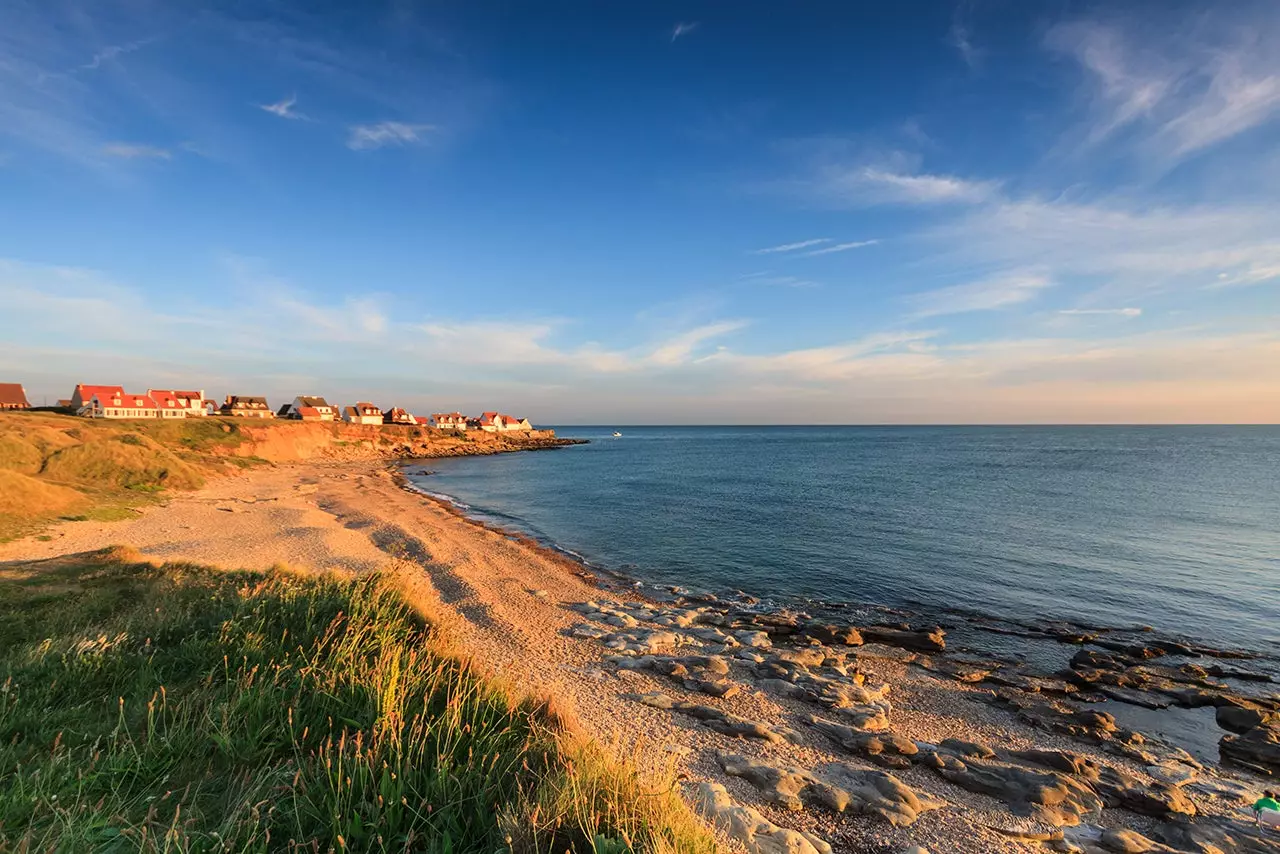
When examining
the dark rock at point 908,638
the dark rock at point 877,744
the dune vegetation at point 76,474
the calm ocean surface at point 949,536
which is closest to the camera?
the dark rock at point 877,744

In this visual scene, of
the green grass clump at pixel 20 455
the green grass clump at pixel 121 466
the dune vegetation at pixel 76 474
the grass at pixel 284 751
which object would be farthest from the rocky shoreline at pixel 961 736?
the green grass clump at pixel 121 466

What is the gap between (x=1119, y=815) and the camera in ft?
31.5

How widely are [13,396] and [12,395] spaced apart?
0.76 ft

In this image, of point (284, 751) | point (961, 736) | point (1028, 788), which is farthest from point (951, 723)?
point (284, 751)

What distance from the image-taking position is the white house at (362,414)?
137875 millimetres

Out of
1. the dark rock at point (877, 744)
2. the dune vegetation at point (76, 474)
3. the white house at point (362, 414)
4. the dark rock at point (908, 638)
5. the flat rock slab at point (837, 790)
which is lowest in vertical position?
the dark rock at point (908, 638)

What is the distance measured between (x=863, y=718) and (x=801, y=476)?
2360 inches

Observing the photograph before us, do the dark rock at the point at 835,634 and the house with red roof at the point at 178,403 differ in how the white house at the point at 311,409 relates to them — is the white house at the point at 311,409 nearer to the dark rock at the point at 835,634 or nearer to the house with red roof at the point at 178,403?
the house with red roof at the point at 178,403

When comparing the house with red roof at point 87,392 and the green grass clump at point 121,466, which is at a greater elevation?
the house with red roof at point 87,392

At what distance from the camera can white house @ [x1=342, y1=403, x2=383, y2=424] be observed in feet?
452

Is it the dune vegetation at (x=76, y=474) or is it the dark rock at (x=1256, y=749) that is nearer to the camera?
the dark rock at (x=1256, y=749)

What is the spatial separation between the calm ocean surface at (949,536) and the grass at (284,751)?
1870 cm

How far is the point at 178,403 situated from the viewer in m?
94.4

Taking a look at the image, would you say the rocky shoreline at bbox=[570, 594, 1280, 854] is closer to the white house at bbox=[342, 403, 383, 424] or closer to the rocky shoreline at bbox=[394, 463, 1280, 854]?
the rocky shoreline at bbox=[394, 463, 1280, 854]
